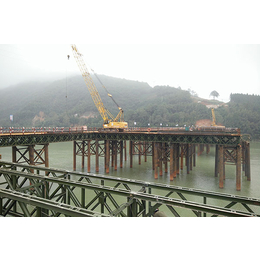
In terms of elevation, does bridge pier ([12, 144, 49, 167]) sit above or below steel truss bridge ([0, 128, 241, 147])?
below

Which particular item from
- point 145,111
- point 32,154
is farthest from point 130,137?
point 145,111

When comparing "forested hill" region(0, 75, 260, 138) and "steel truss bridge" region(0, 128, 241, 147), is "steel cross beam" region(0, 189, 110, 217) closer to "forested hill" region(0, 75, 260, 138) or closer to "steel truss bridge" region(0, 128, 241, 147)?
"steel truss bridge" region(0, 128, 241, 147)

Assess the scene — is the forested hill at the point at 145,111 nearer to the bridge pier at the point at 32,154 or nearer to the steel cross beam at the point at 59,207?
the bridge pier at the point at 32,154

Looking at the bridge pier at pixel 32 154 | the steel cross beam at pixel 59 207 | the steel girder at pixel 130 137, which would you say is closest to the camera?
the steel cross beam at pixel 59 207

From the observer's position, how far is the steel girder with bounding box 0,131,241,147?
23750 millimetres

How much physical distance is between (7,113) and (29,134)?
198 m

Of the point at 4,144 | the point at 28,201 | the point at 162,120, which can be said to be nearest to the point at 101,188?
the point at 28,201

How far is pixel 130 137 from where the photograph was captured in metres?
33.0

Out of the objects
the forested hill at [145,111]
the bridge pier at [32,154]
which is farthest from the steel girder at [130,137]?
the forested hill at [145,111]

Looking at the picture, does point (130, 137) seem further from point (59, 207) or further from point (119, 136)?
point (59, 207)

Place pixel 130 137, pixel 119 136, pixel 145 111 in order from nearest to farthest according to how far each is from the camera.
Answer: pixel 130 137 < pixel 119 136 < pixel 145 111

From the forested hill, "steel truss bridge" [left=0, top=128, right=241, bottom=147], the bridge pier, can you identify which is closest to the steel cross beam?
"steel truss bridge" [left=0, top=128, right=241, bottom=147]

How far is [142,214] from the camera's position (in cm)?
810

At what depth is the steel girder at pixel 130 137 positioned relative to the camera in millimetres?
23750
